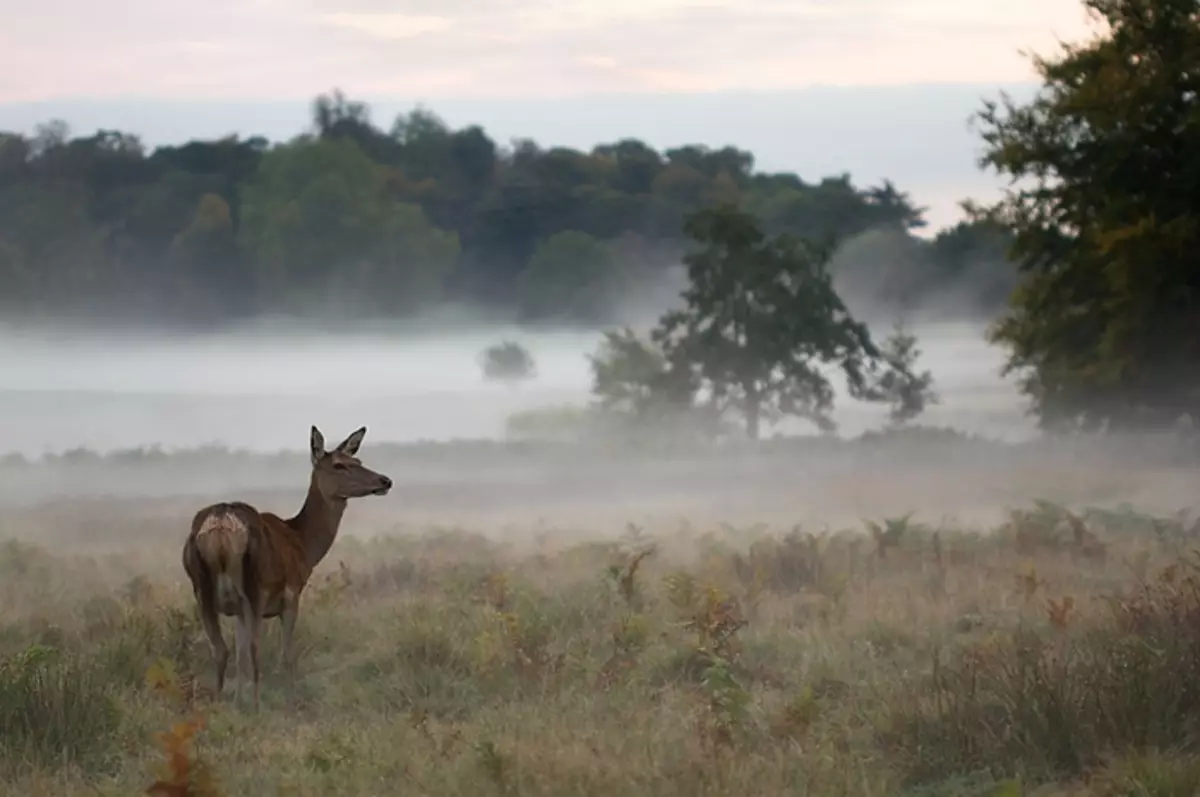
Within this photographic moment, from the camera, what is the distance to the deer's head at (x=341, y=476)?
39.8ft

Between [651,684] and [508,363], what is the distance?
47.9 meters

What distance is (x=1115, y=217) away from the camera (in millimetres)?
26219

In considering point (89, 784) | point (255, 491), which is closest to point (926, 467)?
point (255, 491)

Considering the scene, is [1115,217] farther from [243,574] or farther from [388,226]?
[388,226]

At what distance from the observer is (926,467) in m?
32.8

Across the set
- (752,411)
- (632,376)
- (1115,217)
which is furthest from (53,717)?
(632,376)

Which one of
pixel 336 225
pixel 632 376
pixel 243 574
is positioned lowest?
pixel 632 376

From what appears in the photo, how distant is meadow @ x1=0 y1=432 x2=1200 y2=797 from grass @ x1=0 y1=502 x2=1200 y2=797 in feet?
0.08

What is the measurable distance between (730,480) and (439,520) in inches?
308

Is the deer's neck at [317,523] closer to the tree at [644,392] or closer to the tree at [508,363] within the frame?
the tree at [644,392]

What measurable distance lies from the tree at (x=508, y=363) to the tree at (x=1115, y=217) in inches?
1177

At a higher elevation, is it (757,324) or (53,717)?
(757,324)

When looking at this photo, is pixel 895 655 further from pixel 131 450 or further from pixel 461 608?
pixel 131 450

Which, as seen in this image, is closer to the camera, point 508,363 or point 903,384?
point 903,384
